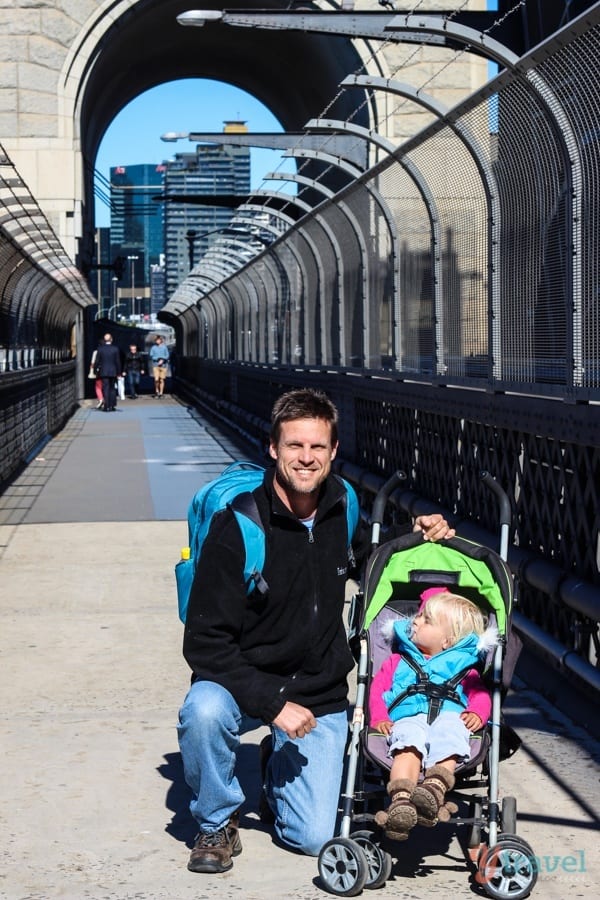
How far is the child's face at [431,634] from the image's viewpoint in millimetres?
4785

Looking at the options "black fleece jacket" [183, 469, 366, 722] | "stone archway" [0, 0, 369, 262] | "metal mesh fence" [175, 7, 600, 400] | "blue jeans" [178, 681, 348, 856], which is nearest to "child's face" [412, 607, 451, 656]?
"black fleece jacket" [183, 469, 366, 722]

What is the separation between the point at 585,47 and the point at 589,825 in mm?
2906

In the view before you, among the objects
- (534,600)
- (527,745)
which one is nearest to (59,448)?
(534,600)

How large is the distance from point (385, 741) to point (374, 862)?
13.7 inches

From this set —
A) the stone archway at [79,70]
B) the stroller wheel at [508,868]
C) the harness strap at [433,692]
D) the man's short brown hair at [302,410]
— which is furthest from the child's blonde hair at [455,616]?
the stone archway at [79,70]

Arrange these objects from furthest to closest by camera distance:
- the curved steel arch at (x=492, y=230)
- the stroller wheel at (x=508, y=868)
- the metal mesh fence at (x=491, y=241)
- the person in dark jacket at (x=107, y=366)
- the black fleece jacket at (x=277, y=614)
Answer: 1. the person in dark jacket at (x=107, y=366)
2. the curved steel arch at (x=492, y=230)
3. the metal mesh fence at (x=491, y=241)
4. the black fleece jacket at (x=277, y=614)
5. the stroller wheel at (x=508, y=868)

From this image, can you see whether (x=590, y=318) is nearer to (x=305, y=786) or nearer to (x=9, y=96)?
(x=305, y=786)

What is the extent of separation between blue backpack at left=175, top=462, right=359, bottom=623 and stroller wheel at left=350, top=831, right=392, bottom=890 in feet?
2.39

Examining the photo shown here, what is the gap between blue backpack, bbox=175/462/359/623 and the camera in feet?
15.3

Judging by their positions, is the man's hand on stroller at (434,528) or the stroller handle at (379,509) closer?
the man's hand on stroller at (434,528)

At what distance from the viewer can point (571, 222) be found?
6695 millimetres

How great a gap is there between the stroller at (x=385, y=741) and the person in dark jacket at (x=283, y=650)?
10 centimetres

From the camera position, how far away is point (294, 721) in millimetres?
4543

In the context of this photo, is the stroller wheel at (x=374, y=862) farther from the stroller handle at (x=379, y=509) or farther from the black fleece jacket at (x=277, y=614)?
the stroller handle at (x=379, y=509)
